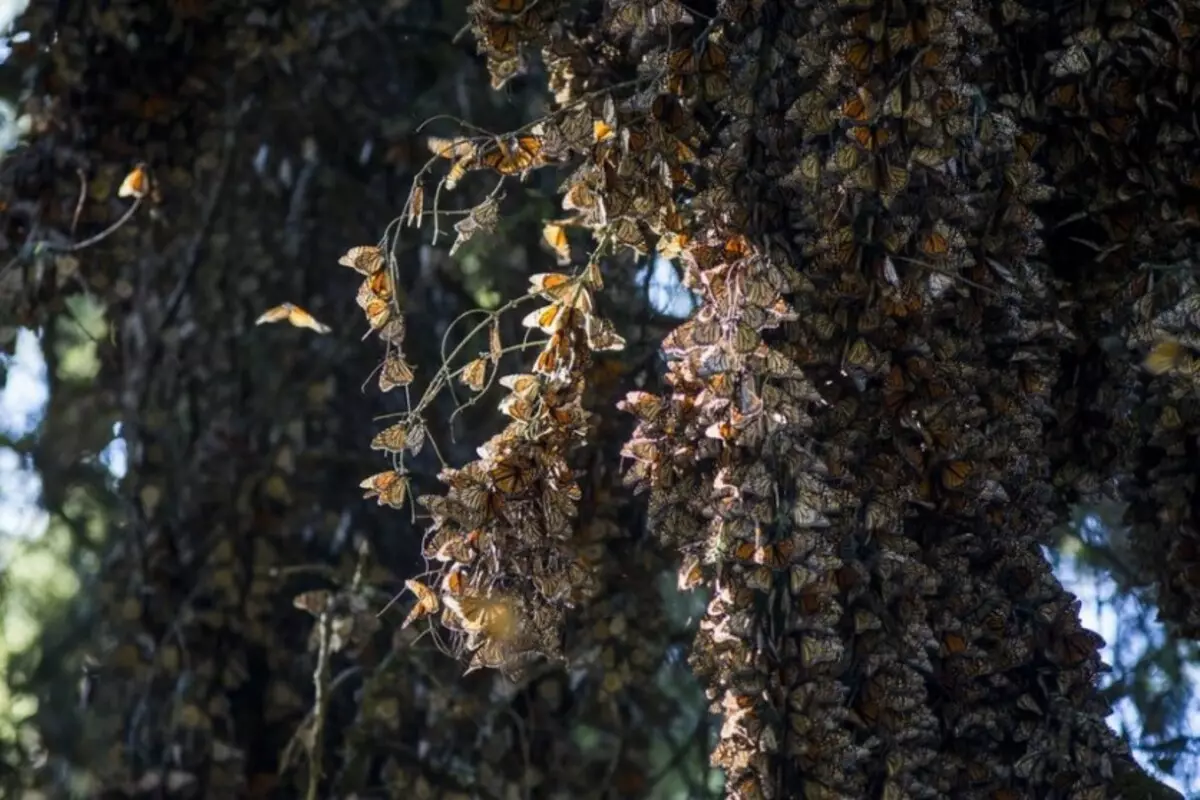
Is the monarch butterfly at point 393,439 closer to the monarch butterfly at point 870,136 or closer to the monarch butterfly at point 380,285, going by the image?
the monarch butterfly at point 380,285

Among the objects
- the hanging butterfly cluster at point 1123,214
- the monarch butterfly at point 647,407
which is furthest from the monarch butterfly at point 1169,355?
the monarch butterfly at point 647,407

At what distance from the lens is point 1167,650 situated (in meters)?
3.49

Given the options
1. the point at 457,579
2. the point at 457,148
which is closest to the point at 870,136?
the point at 457,148

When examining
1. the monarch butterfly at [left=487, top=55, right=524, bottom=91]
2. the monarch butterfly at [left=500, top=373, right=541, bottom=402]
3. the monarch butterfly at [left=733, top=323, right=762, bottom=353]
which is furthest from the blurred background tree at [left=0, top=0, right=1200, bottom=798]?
the monarch butterfly at [left=733, top=323, right=762, bottom=353]

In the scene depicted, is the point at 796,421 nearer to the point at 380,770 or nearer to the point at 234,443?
the point at 380,770

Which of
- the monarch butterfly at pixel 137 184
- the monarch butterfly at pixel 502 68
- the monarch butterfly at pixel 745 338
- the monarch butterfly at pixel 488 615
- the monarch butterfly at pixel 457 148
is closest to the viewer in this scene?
the monarch butterfly at pixel 745 338

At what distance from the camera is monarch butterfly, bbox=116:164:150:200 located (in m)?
2.46

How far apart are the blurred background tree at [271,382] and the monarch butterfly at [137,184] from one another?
0.07 metres

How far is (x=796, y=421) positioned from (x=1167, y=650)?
2418 mm

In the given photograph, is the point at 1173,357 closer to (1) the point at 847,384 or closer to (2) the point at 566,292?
(1) the point at 847,384

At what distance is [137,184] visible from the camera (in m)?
2.46

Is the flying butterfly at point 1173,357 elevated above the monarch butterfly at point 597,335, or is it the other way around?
the monarch butterfly at point 597,335

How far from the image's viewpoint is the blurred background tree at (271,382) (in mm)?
2537

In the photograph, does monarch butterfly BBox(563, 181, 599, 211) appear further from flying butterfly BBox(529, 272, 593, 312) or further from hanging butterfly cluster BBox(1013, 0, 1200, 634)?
hanging butterfly cluster BBox(1013, 0, 1200, 634)
